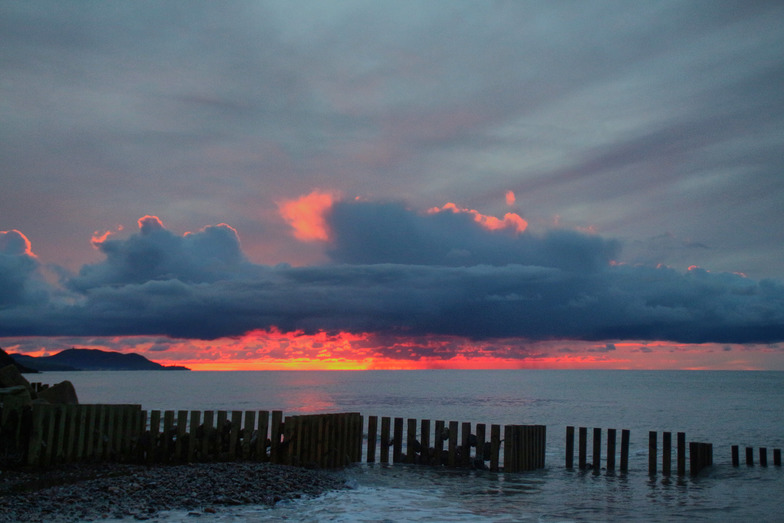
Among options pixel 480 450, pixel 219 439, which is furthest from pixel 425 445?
pixel 219 439

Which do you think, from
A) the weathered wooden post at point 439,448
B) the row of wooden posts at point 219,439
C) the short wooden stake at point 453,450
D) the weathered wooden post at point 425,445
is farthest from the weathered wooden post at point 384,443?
the short wooden stake at point 453,450

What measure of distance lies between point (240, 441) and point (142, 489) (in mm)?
4664

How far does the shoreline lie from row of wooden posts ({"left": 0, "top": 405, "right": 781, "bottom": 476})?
70cm

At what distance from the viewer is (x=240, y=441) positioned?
17.2 meters

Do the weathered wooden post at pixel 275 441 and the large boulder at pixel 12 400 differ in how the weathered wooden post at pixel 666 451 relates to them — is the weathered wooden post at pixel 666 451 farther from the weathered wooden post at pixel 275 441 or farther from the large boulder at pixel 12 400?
the large boulder at pixel 12 400

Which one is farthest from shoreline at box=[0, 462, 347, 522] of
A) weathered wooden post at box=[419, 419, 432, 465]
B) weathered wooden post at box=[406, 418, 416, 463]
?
weathered wooden post at box=[419, 419, 432, 465]

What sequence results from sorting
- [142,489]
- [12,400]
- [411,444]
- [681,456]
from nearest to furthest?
[142,489] < [12,400] < [411,444] < [681,456]

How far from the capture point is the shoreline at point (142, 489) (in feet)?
37.0

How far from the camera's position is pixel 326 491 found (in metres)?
14.6

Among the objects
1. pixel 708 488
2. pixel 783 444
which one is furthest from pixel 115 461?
pixel 783 444

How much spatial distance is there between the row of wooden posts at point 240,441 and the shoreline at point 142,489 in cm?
70

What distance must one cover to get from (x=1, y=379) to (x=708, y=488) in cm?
2151

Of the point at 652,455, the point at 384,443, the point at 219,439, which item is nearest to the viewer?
the point at 219,439

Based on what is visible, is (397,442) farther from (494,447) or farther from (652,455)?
(652,455)
